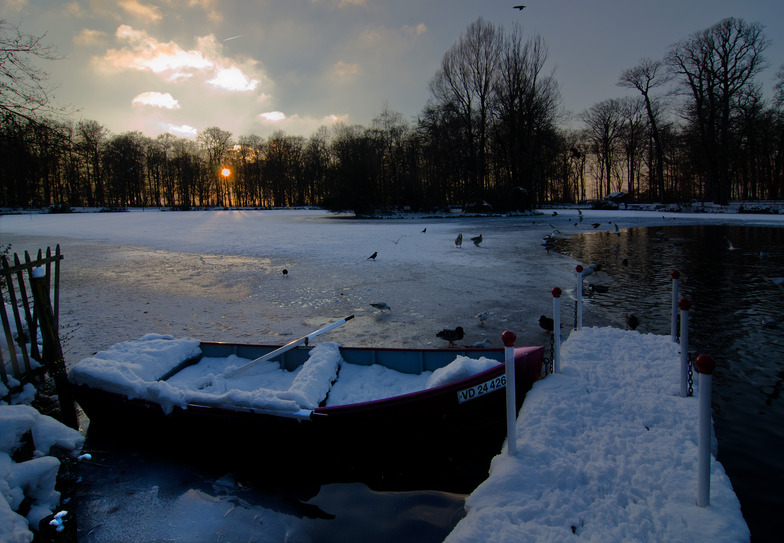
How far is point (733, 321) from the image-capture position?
7.89 meters

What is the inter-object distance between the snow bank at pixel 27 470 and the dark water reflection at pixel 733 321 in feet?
17.9

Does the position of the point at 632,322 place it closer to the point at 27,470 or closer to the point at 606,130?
the point at 27,470

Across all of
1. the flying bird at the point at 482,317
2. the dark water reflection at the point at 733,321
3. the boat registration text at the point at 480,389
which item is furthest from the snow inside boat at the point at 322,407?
the flying bird at the point at 482,317

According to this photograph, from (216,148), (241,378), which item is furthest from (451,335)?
(216,148)

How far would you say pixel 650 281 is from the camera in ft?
38.1

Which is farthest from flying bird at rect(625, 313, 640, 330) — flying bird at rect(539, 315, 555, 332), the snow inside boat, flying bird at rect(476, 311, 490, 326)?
the snow inside boat

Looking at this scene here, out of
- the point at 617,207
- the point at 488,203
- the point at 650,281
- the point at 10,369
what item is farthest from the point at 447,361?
the point at 617,207

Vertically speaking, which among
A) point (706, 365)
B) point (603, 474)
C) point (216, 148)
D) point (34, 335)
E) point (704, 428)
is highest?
point (216, 148)

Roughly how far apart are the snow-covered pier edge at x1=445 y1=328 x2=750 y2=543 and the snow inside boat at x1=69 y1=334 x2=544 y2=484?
53 cm

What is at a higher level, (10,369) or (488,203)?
(488,203)

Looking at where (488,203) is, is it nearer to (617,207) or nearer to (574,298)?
(617,207)

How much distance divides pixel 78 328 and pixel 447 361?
24.3 ft

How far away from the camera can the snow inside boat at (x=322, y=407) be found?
13.1ft

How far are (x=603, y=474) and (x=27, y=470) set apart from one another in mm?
4899
